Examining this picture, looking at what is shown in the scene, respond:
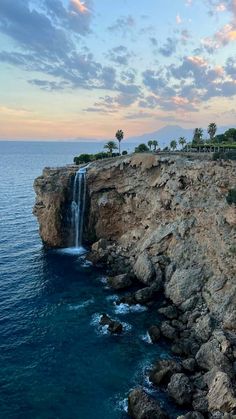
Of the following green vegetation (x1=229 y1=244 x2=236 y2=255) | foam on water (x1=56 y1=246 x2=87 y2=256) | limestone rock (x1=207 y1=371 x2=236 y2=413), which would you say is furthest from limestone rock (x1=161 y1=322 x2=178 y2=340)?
foam on water (x1=56 y1=246 x2=87 y2=256)

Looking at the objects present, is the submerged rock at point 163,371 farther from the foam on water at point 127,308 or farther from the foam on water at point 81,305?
the foam on water at point 81,305

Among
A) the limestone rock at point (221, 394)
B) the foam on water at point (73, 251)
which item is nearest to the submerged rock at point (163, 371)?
the limestone rock at point (221, 394)

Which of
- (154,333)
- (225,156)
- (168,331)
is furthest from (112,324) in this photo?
(225,156)

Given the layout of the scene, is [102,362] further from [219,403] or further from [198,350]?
[219,403]

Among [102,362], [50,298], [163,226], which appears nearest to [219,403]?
[102,362]

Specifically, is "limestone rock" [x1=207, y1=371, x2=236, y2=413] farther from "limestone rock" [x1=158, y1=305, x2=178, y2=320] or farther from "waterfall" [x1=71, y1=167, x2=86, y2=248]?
"waterfall" [x1=71, y1=167, x2=86, y2=248]

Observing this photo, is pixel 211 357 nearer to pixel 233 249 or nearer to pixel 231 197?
pixel 233 249

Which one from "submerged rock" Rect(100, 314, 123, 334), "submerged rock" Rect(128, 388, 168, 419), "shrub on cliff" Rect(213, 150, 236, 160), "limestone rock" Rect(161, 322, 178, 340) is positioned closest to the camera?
"submerged rock" Rect(128, 388, 168, 419)
